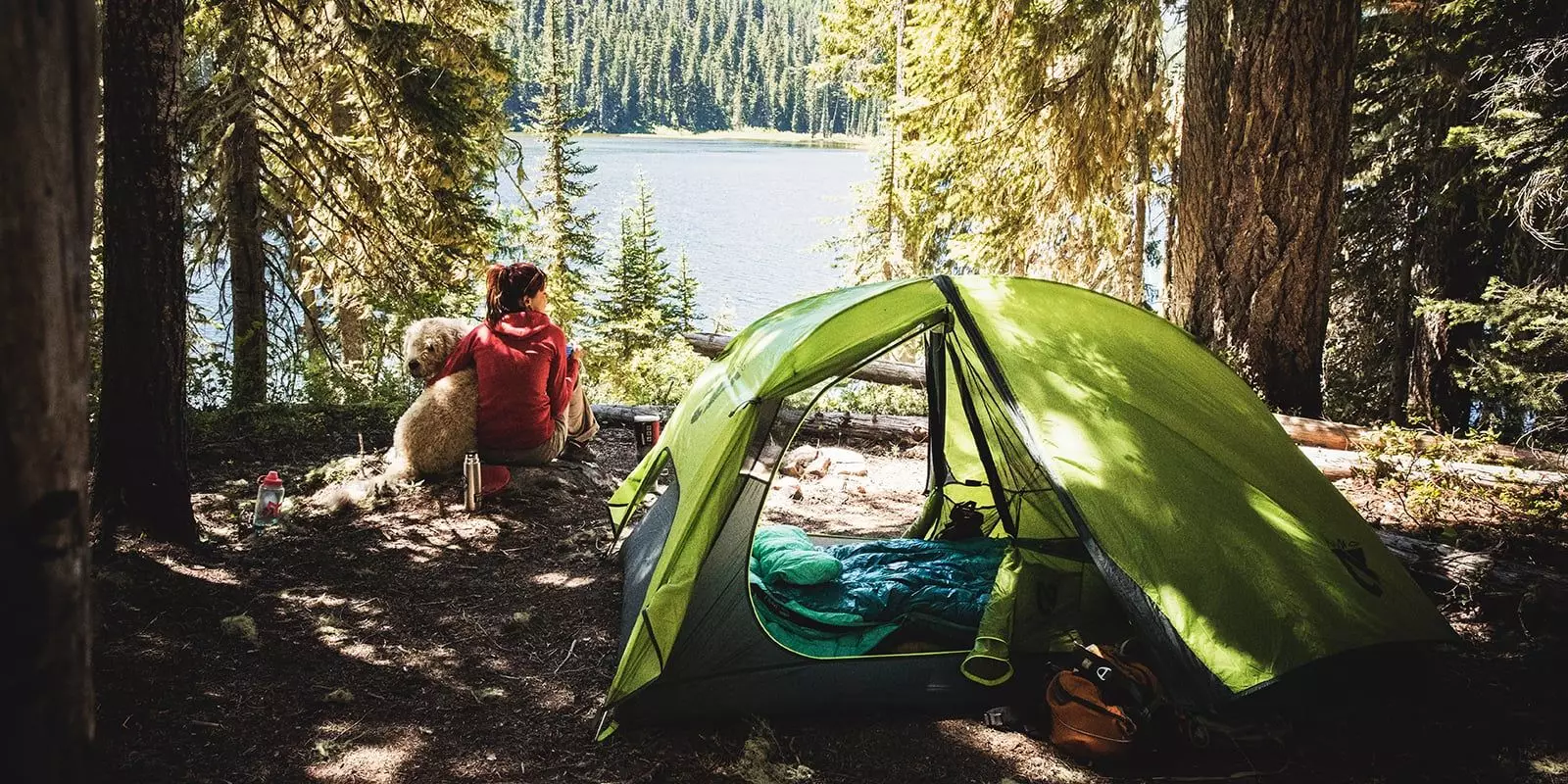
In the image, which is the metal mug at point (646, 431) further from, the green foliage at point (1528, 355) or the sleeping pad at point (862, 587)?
the green foliage at point (1528, 355)

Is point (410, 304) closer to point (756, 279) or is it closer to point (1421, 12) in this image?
point (1421, 12)

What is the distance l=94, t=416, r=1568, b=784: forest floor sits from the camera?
3.24m

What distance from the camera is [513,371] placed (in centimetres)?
567

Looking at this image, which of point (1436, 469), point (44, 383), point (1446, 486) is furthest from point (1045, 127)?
point (44, 383)

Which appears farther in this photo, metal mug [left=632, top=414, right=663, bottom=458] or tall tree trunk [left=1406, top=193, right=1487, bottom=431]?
tall tree trunk [left=1406, top=193, right=1487, bottom=431]

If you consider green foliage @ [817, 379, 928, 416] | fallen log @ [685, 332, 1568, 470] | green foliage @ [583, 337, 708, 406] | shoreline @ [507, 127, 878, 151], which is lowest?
green foliage @ [583, 337, 708, 406]

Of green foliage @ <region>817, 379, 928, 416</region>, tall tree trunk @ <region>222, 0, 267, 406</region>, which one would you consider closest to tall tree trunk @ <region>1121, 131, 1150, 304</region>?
green foliage @ <region>817, 379, 928, 416</region>

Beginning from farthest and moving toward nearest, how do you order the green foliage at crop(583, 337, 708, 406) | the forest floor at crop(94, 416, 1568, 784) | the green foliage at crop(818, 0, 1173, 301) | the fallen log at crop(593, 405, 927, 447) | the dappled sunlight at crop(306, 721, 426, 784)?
the green foliage at crop(583, 337, 708, 406), the fallen log at crop(593, 405, 927, 447), the green foliage at crop(818, 0, 1173, 301), the forest floor at crop(94, 416, 1568, 784), the dappled sunlight at crop(306, 721, 426, 784)

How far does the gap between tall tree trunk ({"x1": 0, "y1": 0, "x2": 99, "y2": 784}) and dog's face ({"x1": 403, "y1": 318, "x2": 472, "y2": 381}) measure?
4233mm

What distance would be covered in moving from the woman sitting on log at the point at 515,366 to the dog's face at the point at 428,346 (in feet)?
0.20

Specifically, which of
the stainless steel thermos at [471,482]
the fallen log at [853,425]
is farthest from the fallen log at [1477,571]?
the fallen log at [853,425]

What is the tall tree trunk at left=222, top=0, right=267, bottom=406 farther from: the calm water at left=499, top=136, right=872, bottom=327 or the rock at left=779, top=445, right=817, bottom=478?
the calm water at left=499, top=136, right=872, bottom=327

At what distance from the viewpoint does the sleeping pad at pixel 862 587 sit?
13.3 ft

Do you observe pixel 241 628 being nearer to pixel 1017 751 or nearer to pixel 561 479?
pixel 561 479
